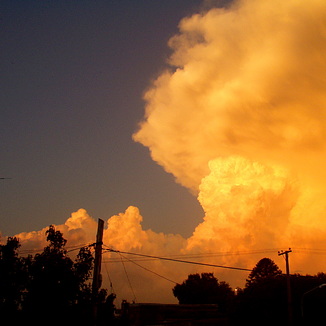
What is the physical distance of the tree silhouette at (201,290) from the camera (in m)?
103

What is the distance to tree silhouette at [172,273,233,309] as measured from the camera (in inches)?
4042

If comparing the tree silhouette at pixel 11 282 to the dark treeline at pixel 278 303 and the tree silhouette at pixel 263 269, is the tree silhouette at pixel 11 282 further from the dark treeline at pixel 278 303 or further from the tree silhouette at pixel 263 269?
the tree silhouette at pixel 263 269

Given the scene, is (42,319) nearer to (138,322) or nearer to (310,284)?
(138,322)

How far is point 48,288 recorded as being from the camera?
20.6 metres

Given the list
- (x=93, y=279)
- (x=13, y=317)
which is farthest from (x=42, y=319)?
(x=93, y=279)

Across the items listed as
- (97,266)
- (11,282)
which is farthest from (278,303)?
(11,282)

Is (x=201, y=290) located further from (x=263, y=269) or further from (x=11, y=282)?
(x=11, y=282)

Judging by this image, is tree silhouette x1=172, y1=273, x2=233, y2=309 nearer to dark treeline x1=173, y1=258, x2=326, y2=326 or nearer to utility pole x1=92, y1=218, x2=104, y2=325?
dark treeline x1=173, y1=258, x2=326, y2=326

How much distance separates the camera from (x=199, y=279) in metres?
108

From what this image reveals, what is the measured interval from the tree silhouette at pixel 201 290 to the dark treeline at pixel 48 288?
84.4m

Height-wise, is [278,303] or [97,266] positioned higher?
[97,266]

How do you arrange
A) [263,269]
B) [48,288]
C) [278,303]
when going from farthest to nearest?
[263,269] → [278,303] → [48,288]

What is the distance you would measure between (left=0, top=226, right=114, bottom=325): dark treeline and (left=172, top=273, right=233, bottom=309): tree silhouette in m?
84.4

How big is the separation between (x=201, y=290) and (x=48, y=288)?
90.0 m
